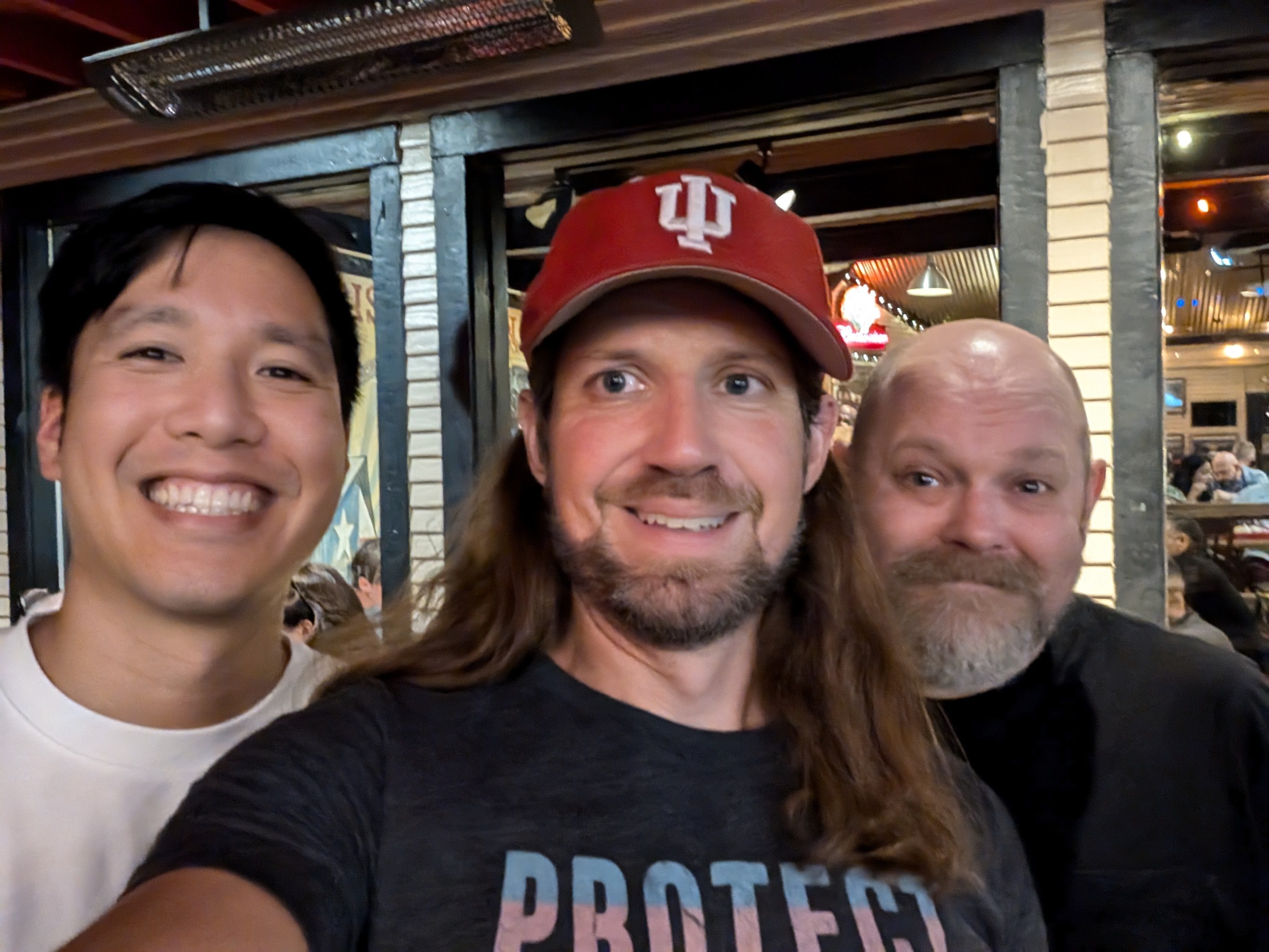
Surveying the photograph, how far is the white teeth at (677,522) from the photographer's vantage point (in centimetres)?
127

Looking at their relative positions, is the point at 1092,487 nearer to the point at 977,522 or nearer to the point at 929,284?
the point at 977,522

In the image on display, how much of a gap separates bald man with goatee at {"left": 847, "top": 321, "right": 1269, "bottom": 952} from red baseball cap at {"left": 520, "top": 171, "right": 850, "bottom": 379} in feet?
1.18

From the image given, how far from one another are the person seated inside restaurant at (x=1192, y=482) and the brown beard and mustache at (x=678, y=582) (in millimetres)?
1984

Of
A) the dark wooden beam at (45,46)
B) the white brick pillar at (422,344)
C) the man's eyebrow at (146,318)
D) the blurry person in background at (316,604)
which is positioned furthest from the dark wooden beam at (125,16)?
the man's eyebrow at (146,318)

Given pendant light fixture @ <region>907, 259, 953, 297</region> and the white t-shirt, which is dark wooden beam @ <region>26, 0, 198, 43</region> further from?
pendant light fixture @ <region>907, 259, 953, 297</region>

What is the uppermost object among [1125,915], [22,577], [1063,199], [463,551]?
[1063,199]

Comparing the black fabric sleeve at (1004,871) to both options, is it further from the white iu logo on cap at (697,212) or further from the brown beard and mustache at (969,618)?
the white iu logo on cap at (697,212)

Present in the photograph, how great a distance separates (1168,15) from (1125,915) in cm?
234

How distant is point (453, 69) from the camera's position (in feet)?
9.43

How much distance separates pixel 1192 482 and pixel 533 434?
7.43 ft

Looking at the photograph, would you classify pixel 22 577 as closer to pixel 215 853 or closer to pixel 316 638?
pixel 316 638

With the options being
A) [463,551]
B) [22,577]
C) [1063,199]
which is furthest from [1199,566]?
[22,577]

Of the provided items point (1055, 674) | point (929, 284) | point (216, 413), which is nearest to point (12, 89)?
point (216, 413)

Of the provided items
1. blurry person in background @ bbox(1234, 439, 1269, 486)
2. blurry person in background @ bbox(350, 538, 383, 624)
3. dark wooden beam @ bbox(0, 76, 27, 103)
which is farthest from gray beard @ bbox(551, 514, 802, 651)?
dark wooden beam @ bbox(0, 76, 27, 103)
